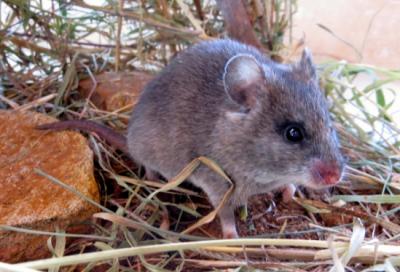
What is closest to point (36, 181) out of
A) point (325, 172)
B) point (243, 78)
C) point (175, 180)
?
point (175, 180)

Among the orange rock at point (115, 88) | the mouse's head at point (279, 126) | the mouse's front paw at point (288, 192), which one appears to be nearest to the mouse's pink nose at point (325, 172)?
the mouse's head at point (279, 126)

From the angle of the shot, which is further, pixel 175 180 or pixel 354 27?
pixel 354 27

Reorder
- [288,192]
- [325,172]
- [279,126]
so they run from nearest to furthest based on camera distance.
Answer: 1. [325,172]
2. [279,126]
3. [288,192]

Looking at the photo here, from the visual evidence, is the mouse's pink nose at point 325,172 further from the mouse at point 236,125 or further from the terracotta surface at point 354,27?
the terracotta surface at point 354,27

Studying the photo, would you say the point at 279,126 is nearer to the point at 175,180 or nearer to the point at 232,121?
the point at 232,121

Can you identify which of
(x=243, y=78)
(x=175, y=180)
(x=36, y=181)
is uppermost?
(x=243, y=78)

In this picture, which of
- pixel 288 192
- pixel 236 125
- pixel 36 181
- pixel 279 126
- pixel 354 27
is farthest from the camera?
pixel 354 27

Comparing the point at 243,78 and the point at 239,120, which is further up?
the point at 243,78

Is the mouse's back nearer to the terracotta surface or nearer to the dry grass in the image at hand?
the dry grass
